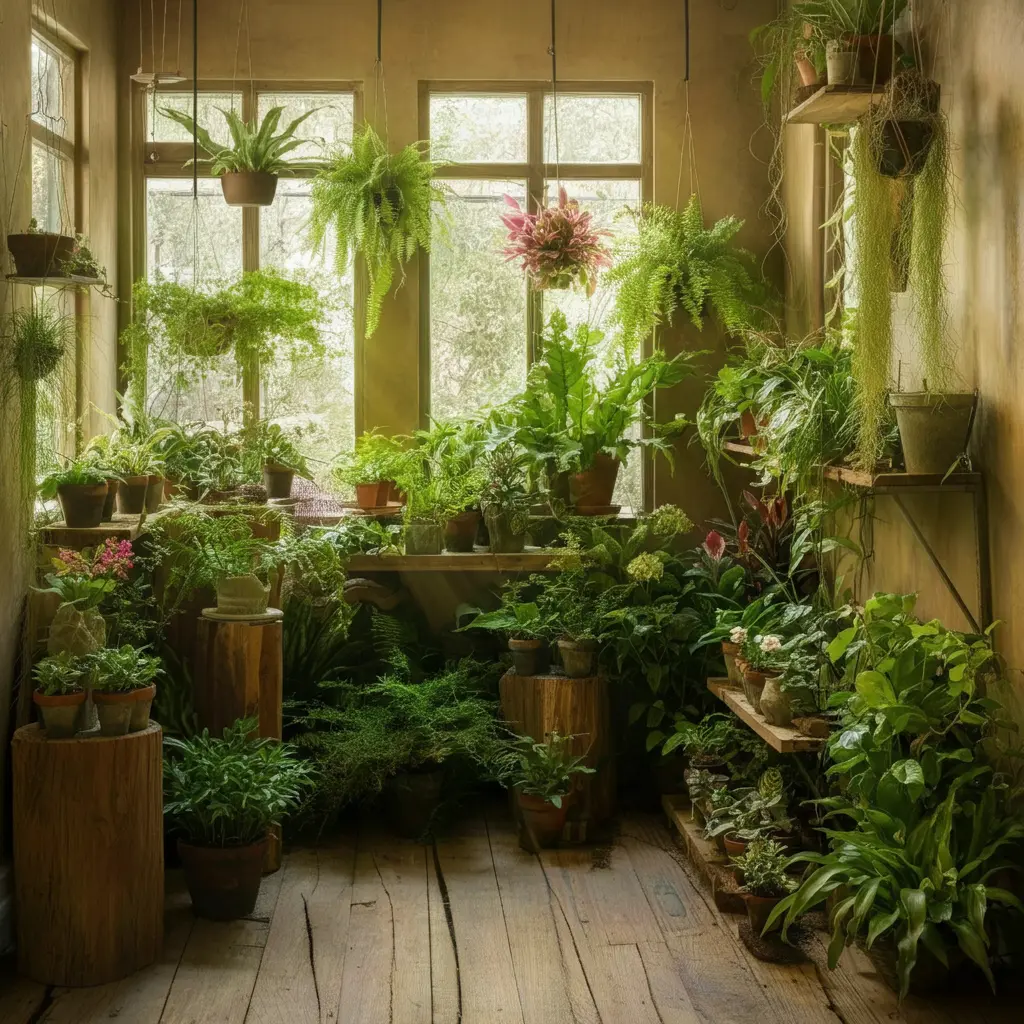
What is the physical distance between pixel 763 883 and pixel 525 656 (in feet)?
4.64

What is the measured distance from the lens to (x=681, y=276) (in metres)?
5.35

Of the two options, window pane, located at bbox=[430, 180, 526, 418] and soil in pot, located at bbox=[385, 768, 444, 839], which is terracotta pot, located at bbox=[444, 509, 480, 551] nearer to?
window pane, located at bbox=[430, 180, 526, 418]

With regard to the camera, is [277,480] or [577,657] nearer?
[577,657]

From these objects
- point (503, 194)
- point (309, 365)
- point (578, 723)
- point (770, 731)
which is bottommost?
point (578, 723)

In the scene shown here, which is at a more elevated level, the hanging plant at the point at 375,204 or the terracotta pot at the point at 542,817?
the hanging plant at the point at 375,204

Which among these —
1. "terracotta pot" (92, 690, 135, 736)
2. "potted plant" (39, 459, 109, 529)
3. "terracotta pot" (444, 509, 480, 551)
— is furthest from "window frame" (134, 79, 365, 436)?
"terracotta pot" (92, 690, 135, 736)

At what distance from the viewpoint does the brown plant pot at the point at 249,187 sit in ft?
17.0

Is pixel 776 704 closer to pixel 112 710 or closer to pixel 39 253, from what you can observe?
pixel 112 710

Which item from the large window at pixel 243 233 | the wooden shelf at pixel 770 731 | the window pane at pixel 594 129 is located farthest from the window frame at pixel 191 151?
the wooden shelf at pixel 770 731

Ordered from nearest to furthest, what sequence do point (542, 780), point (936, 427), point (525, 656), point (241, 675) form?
point (936, 427)
point (241, 675)
point (542, 780)
point (525, 656)

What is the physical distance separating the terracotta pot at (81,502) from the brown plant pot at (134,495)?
301mm

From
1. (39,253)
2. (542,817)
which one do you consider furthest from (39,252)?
(542,817)

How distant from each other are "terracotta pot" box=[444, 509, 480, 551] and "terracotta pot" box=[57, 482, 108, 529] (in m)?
1.49

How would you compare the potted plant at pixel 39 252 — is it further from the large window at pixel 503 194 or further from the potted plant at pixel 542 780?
the potted plant at pixel 542 780
